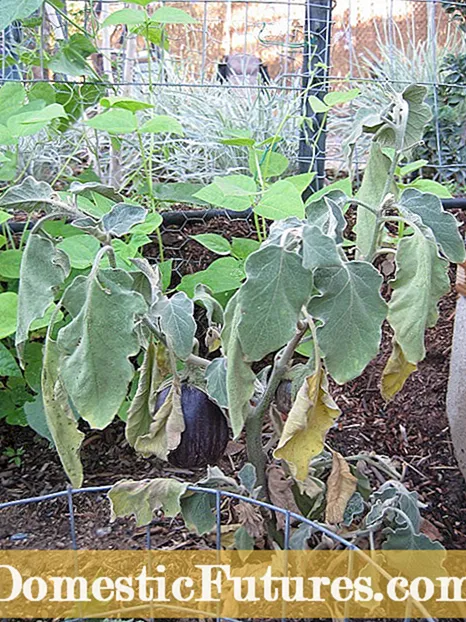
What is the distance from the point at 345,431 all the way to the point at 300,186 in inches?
21.3

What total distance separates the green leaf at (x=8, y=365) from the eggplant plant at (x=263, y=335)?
0.42 m

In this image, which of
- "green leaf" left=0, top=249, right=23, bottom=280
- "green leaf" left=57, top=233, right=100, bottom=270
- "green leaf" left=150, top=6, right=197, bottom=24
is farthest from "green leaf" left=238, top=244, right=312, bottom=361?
"green leaf" left=150, top=6, right=197, bottom=24

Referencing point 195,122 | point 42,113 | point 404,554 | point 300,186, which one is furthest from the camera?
point 195,122

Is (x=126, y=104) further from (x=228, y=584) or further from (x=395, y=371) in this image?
(x=228, y=584)

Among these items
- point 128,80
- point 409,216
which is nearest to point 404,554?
point 409,216

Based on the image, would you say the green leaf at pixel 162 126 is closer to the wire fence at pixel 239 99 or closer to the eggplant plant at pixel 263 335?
the eggplant plant at pixel 263 335

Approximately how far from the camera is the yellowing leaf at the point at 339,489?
91cm

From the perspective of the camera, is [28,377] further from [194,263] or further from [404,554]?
[404,554]

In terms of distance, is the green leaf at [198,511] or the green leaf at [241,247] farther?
the green leaf at [241,247]

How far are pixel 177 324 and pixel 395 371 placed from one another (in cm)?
28

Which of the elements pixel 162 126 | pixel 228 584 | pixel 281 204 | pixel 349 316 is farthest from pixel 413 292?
pixel 162 126

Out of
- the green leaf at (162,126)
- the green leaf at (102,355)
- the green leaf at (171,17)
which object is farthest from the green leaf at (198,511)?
the green leaf at (171,17)

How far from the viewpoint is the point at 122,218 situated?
2.61ft

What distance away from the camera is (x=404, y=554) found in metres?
0.87
